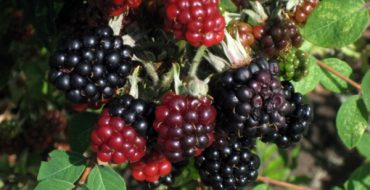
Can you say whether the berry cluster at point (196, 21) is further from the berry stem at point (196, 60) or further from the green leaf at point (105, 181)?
the green leaf at point (105, 181)

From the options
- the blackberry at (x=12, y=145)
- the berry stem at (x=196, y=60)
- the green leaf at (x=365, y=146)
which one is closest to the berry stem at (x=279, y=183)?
the green leaf at (x=365, y=146)

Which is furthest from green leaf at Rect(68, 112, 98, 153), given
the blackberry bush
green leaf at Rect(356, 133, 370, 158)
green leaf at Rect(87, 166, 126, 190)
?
green leaf at Rect(356, 133, 370, 158)

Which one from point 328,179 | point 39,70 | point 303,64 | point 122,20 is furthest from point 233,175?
point 328,179

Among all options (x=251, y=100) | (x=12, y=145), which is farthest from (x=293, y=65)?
(x=12, y=145)

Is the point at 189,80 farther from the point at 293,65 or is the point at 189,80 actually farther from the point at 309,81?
the point at 309,81

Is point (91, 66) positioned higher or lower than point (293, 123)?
higher

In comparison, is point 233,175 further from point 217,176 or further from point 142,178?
point 142,178
